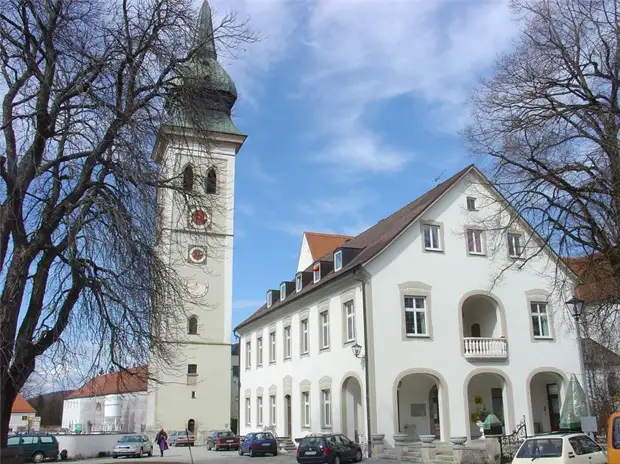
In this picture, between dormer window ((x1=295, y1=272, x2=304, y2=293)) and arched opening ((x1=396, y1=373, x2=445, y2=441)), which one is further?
dormer window ((x1=295, y1=272, x2=304, y2=293))

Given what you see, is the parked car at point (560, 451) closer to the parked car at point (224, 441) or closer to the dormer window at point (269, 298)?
the parked car at point (224, 441)

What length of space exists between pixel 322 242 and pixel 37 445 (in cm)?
2175

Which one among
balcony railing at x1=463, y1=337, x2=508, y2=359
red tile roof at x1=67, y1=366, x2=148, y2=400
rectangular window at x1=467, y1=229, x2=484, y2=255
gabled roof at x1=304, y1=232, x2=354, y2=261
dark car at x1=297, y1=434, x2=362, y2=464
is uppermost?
gabled roof at x1=304, y1=232, x2=354, y2=261

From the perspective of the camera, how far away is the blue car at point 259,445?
1195 inches

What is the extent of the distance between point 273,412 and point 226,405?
6.50 meters

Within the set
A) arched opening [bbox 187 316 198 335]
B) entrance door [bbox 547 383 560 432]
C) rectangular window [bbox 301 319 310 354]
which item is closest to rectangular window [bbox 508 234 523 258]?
entrance door [bbox 547 383 560 432]

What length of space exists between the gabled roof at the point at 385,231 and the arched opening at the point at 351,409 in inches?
191

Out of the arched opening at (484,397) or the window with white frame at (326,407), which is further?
the window with white frame at (326,407)

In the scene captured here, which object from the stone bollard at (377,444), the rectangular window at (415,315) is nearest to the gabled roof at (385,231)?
the rectangular window at (415,315)

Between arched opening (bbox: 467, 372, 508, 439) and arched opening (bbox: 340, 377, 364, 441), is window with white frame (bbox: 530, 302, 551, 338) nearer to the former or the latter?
arched opening (bbox: 467, 372, 508, 439)

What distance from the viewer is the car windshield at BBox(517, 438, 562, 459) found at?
1416 cm

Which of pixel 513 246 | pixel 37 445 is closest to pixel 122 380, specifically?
pixel 513 246

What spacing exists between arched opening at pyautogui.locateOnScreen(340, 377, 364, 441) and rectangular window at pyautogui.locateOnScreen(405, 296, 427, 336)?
3.36 m

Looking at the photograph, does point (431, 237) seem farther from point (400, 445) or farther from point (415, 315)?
point (400, 445)
